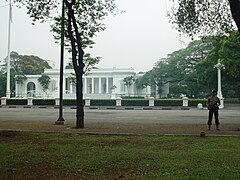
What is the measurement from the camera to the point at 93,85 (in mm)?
70938

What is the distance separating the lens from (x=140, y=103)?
41.4 m

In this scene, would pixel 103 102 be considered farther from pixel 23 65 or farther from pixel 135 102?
pixel 23 65

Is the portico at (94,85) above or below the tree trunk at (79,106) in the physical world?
above

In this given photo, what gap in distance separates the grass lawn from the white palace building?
5435cm

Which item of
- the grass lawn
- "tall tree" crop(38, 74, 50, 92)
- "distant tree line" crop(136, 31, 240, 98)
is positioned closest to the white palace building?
"tall tree" crop(38, 74, 50, 92)

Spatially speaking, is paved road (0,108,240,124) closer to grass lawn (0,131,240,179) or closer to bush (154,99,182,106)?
grass lawn (0,131,240,179)

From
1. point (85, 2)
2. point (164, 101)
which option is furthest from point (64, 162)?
point (164, 101)

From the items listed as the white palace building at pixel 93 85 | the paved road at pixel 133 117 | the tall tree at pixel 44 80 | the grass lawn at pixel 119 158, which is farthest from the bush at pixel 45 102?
the grass lawn at pixel 119 158

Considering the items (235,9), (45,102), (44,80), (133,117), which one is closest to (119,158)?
(235,9)

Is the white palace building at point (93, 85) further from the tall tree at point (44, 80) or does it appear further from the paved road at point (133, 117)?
the paved road at point (133, 117)

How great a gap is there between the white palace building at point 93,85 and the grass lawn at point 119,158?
178ft

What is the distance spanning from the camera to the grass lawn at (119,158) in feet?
16.9

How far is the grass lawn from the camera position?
16.9ft

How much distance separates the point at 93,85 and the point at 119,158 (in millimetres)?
64888
